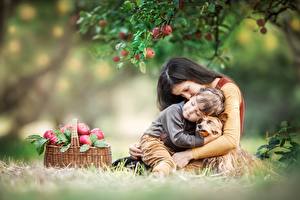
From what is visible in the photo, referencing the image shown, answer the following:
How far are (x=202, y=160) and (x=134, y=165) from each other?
22.0 inches

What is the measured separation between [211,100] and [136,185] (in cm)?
118

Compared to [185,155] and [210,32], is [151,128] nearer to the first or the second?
[185,155]

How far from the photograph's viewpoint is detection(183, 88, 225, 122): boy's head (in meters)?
4.81

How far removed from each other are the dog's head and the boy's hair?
5 centimetres

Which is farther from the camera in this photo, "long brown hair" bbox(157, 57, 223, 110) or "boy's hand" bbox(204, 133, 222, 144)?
"long brown hair" bbox(157, 57, 223, 110)

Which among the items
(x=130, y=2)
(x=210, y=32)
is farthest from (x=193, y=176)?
(x=210, y=32)

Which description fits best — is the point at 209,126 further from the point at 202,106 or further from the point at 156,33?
the point at 156,33

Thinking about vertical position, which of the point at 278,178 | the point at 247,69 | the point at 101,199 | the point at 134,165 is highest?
the point at 247,69

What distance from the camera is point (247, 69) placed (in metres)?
14.2

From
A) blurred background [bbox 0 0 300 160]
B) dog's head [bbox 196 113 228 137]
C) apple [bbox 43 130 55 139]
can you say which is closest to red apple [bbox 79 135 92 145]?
apple [bbox 43 130 55 139]

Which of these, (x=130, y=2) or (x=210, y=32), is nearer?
(x=130, y=2)

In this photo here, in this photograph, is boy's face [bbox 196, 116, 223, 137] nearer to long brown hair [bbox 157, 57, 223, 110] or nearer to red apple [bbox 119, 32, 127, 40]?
long brown hair [bbox 157, 57, 223, 110]

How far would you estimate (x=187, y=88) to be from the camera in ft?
17.0

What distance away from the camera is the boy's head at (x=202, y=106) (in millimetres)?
4812
